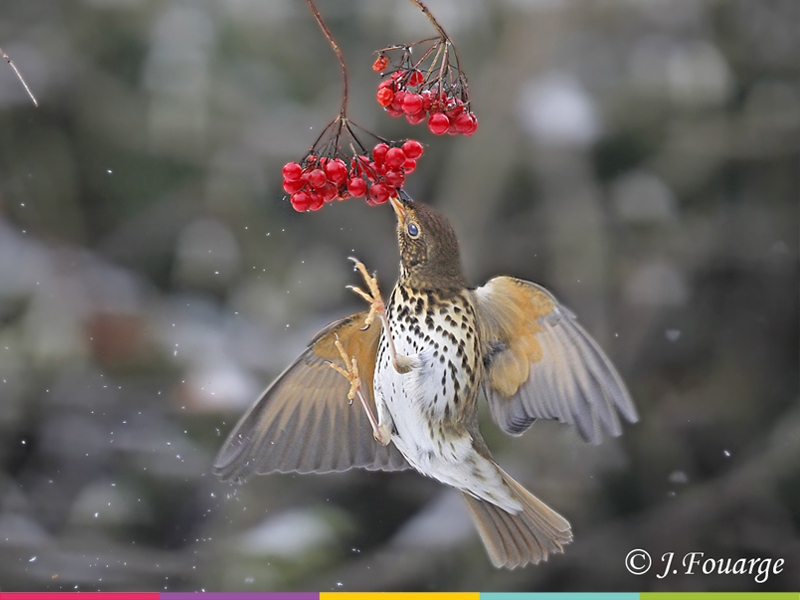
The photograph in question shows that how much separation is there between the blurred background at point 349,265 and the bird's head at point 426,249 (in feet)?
1.83

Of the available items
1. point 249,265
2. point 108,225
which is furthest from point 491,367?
point 108,225

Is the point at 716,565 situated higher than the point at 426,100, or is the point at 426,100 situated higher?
the point at 426,100

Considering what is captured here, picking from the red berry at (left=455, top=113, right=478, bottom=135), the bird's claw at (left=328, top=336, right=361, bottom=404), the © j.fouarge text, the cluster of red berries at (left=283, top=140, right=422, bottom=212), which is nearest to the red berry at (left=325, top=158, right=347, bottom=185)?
the cluster of red berries at (left=283, top=140, right=422, bottom=212)

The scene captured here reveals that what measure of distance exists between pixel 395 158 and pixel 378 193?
0.03m

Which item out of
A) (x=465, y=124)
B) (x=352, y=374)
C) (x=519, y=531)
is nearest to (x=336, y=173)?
(x=465, y=124)

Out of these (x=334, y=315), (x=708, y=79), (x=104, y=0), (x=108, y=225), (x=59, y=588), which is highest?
(x=104, y=0)

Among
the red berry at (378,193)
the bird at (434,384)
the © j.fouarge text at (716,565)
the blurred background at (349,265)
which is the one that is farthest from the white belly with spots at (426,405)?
the © j.fouarge text at (716,565)

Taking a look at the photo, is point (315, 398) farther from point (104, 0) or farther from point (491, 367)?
point (104, 0)

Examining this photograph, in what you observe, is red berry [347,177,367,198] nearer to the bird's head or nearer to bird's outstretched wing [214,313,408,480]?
the bird's head

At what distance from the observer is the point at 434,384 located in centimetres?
84

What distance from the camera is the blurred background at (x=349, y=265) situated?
4.83 ft

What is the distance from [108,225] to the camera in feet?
4.96

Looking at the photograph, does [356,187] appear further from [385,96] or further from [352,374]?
[352,374]

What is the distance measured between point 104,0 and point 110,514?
966 millimetres
